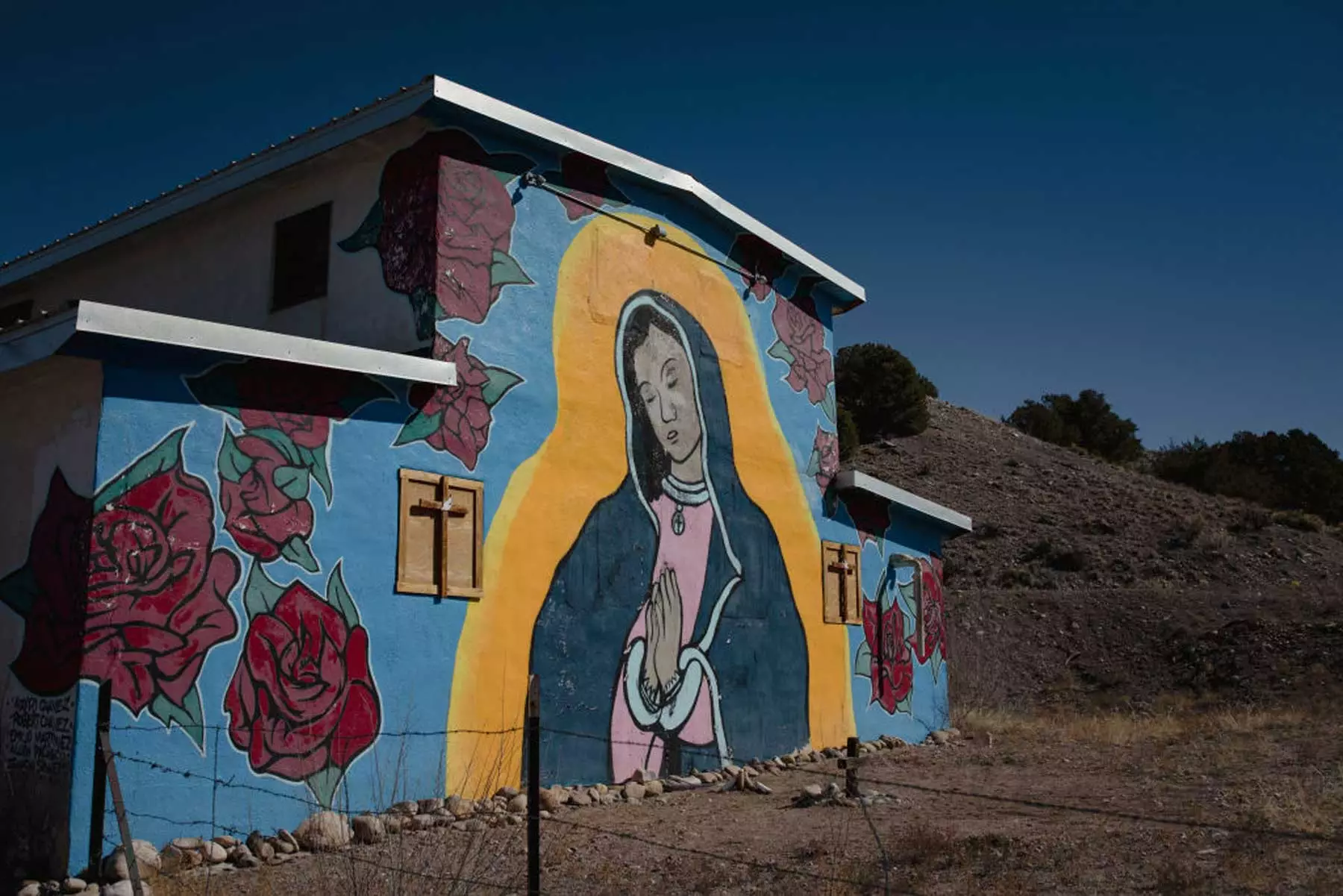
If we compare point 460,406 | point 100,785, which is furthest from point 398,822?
point 460,406

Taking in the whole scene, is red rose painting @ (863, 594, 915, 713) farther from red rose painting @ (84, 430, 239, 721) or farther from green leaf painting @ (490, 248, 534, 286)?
red rose painting @ (84, 430, 239, 721)

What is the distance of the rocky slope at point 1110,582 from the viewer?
25391 mm

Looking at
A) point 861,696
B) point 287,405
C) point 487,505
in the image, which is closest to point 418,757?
point 487,505

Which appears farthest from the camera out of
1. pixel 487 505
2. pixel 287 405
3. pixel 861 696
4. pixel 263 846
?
pixel 861 696

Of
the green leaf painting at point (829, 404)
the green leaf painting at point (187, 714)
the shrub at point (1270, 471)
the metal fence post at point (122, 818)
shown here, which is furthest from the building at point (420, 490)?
the shrub at point (1270, 471)

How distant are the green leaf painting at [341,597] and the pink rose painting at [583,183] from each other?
492 centimetres

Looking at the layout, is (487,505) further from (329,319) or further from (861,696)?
(861,696)

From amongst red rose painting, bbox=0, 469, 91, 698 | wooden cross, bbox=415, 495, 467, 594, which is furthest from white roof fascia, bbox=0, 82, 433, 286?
red rose painting, bbox=0, 469, 91, 698

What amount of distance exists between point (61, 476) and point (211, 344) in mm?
1423

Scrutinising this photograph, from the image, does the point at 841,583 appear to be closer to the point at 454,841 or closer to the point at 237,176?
the point at 454,841

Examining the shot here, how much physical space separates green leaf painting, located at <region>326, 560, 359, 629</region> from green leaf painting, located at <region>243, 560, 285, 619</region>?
0.47m

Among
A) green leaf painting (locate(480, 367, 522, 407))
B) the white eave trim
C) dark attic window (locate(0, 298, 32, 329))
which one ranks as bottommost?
the white eave trim

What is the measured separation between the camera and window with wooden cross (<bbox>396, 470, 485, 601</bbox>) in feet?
34.6

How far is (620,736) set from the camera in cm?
1246
